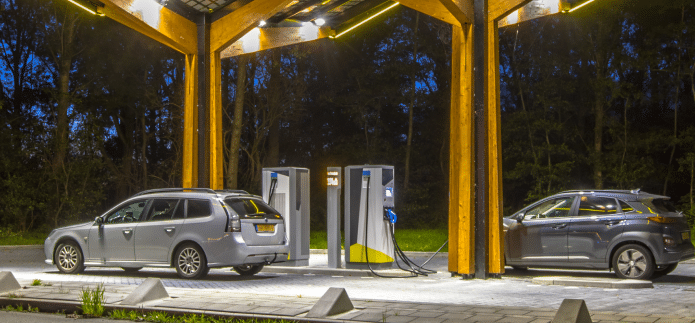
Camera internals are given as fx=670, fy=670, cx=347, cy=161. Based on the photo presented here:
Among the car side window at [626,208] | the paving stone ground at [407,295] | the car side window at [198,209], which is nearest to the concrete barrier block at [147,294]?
the paving stone ground at [407,295]

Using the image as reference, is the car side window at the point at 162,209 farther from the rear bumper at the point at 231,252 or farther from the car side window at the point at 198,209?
the rear bumper at the point at 231,252

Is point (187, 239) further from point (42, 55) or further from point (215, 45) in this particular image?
point (42, 55)

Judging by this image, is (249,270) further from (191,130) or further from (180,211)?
(191,130)

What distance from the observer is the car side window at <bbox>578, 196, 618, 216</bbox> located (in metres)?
11.0

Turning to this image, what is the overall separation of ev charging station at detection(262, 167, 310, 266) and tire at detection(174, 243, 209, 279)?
2.46 meters

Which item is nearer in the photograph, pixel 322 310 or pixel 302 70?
pixel 322 310

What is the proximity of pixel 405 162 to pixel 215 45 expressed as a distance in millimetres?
21941

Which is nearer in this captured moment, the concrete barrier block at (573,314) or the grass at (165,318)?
the concrete barrier block at (573,314)

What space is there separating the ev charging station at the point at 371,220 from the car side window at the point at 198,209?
269cm

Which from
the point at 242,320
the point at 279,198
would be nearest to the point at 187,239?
the point at 279,198

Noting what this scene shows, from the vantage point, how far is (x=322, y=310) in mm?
6465

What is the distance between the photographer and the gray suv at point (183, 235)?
1066 cm

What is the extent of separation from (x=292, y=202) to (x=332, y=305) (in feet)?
22.0

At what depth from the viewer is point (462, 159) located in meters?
10.9
